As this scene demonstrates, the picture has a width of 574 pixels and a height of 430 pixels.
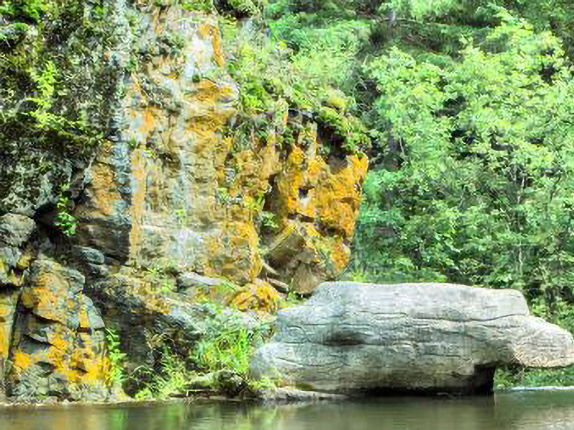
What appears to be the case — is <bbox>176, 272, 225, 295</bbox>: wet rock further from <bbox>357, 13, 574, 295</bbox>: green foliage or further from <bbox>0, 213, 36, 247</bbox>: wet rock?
<bbox>357, 13, 574, 295</bbox>: green foliage

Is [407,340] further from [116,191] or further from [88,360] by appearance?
[116,191]

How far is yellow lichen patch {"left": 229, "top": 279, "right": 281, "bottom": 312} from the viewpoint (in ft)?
56.1

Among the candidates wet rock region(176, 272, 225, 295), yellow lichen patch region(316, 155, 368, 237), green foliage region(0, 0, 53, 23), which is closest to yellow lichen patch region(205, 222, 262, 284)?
wet rock region(176, 272, 225, 295)

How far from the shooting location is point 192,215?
17.4 metres

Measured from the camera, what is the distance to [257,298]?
1755cm

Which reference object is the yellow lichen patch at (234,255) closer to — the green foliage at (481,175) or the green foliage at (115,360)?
the green foliage at (115,360)

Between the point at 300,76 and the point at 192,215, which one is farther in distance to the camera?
the point at 300,76

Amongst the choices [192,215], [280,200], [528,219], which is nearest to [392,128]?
[528,219]

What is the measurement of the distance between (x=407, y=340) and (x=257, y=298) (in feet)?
12.4

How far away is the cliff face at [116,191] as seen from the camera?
15.3m

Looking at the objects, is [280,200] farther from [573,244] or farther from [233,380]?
[573,244]

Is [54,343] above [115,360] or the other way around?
above

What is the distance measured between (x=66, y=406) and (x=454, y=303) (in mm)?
5181

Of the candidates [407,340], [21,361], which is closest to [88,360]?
[21,361]
